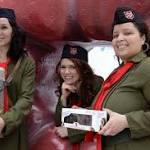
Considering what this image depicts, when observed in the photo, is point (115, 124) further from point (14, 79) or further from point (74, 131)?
point (14, 79)

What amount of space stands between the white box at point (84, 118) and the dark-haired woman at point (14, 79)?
0.28m

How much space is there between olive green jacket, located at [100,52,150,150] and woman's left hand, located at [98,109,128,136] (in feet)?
0.06

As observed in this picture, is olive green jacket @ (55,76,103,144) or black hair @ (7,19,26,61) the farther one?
black hair @ (7,19,26,61)

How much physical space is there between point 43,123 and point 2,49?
41 cm

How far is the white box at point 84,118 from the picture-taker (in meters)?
1.34

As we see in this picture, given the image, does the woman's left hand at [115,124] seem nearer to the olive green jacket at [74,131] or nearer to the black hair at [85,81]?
the olive green jacket at [74,131]

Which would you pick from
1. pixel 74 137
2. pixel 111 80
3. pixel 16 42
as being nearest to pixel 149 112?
pixel 111 80

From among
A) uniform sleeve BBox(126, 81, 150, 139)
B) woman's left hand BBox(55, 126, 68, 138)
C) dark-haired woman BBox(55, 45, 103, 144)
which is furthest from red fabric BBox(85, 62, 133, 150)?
woman's left hand BBox(55, 126, 68, 138)

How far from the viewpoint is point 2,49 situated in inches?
Answer: 69.0

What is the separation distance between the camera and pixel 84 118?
139 cm

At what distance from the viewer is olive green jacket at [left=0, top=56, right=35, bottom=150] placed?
166 centimetres

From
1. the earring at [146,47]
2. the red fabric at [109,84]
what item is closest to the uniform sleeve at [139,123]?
the red fabric at [109,84]

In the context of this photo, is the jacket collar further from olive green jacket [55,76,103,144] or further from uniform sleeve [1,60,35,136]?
uniform sleeve [1,60,35,136]

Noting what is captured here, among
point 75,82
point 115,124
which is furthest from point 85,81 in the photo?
point 115,124
